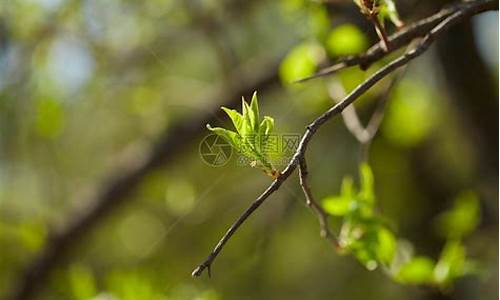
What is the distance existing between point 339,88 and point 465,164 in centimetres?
80

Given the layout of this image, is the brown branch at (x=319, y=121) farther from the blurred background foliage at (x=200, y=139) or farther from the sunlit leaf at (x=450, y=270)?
the blurred background foliage at (x=200, y=139)

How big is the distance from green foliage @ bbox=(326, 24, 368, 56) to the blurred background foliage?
0.05 meters

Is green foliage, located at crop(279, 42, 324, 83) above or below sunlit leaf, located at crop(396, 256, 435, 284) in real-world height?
above

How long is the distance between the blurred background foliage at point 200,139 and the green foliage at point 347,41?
5cm

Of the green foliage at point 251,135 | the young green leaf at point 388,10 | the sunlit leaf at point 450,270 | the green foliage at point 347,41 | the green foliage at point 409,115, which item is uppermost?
the green foliage at point 251,135

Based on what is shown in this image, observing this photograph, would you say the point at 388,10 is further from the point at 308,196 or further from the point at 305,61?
the point at 305,61

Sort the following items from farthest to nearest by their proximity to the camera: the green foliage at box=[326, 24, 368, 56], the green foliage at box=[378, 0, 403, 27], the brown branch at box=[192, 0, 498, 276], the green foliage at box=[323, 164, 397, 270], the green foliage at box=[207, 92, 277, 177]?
the green foliage at box=[326, 24, 368, 56]
the green foliage at box=[323, 164, 397, 270]
the green foliage at box=[378, 0, 403, 27]
the green foliage at box=[207, 92, 277, 177]
the brown branch at box=[192, 0, 498, 276]

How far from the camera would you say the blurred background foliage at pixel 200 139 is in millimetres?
1446

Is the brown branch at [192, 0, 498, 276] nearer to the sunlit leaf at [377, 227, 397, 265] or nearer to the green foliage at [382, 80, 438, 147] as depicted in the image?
the sunlit leaf at [377, 227, 397, 265]

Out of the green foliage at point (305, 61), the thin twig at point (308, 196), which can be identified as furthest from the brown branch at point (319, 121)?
the green foliage at point (305, 61)

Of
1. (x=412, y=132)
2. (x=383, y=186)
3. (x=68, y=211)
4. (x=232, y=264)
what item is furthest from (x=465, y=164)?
(x=68, y=211)

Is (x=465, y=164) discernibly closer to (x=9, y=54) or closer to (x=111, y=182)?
(x=111, y=182)

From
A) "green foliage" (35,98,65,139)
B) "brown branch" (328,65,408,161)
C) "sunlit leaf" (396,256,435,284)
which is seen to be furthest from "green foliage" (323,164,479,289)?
"green foliage" (35,98,65,139)

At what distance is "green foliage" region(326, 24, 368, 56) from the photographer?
1.02 meters
